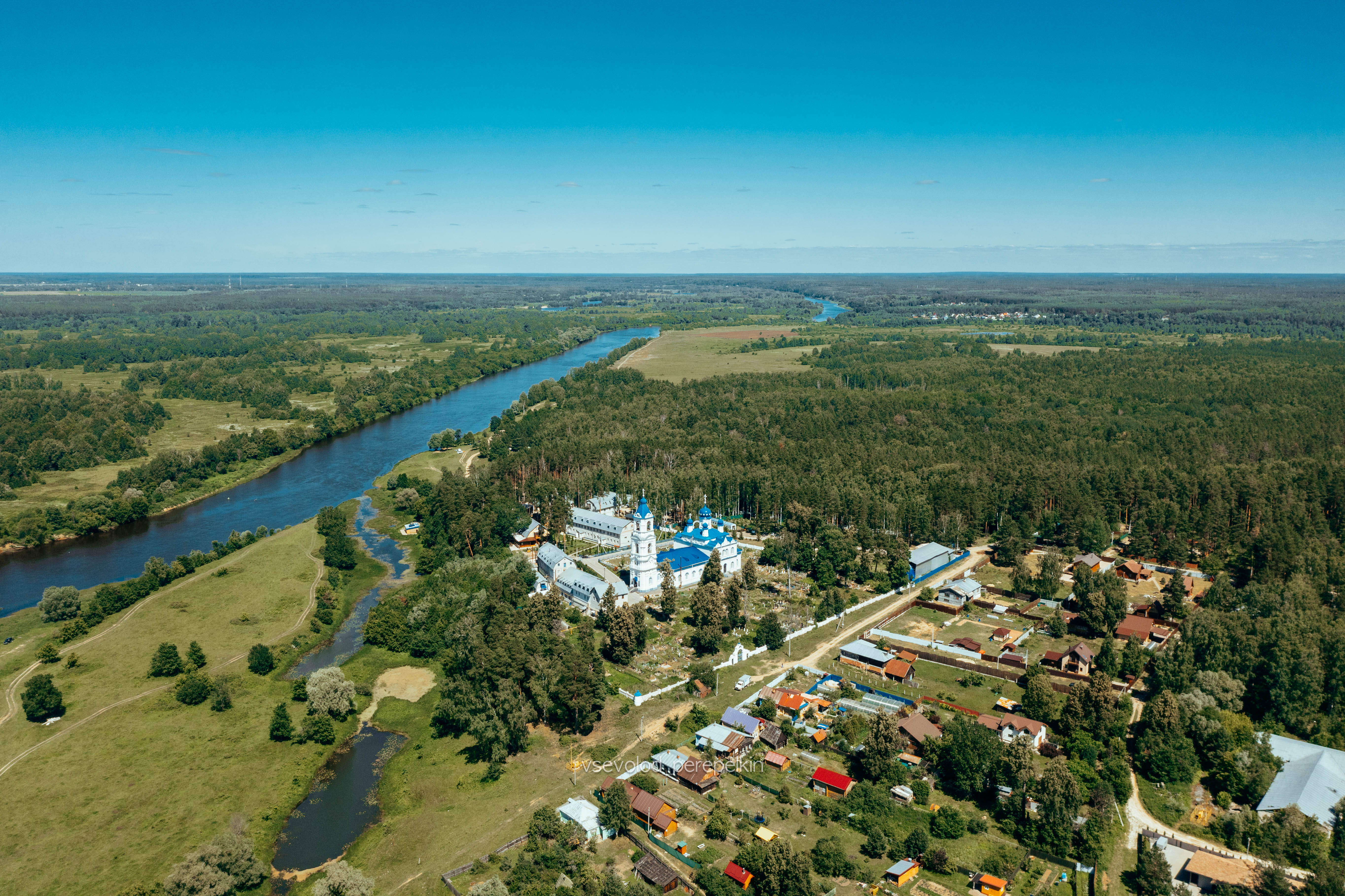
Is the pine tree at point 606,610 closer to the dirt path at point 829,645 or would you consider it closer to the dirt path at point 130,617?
the dirt path at point 829,645

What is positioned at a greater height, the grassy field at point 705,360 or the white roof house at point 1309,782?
the grassy field at point 705,360

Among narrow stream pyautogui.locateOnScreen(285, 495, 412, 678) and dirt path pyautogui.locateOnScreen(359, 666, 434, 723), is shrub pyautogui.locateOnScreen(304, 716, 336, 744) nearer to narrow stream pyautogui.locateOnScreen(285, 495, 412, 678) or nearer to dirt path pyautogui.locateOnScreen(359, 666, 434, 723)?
dirt path pyautogui.locateOnScreen(359, 666, 434, 723)

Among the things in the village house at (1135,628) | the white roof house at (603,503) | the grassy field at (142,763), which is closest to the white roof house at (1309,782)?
the village house at (1135,628)

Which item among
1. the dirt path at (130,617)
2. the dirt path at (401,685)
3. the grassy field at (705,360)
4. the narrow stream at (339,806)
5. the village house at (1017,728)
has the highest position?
the grassy field at (705,360)

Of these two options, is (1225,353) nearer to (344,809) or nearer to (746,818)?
(746,818)

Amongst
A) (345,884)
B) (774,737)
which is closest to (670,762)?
(774,737)


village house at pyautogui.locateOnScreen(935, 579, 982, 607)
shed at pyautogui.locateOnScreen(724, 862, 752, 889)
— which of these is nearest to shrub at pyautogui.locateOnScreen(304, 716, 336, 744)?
shed at pyautogui.locateOnScreen(724, 862, 752, 889)

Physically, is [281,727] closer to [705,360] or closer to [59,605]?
[59,605]

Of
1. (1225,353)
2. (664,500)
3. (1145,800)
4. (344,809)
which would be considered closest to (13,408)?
(664,500)
